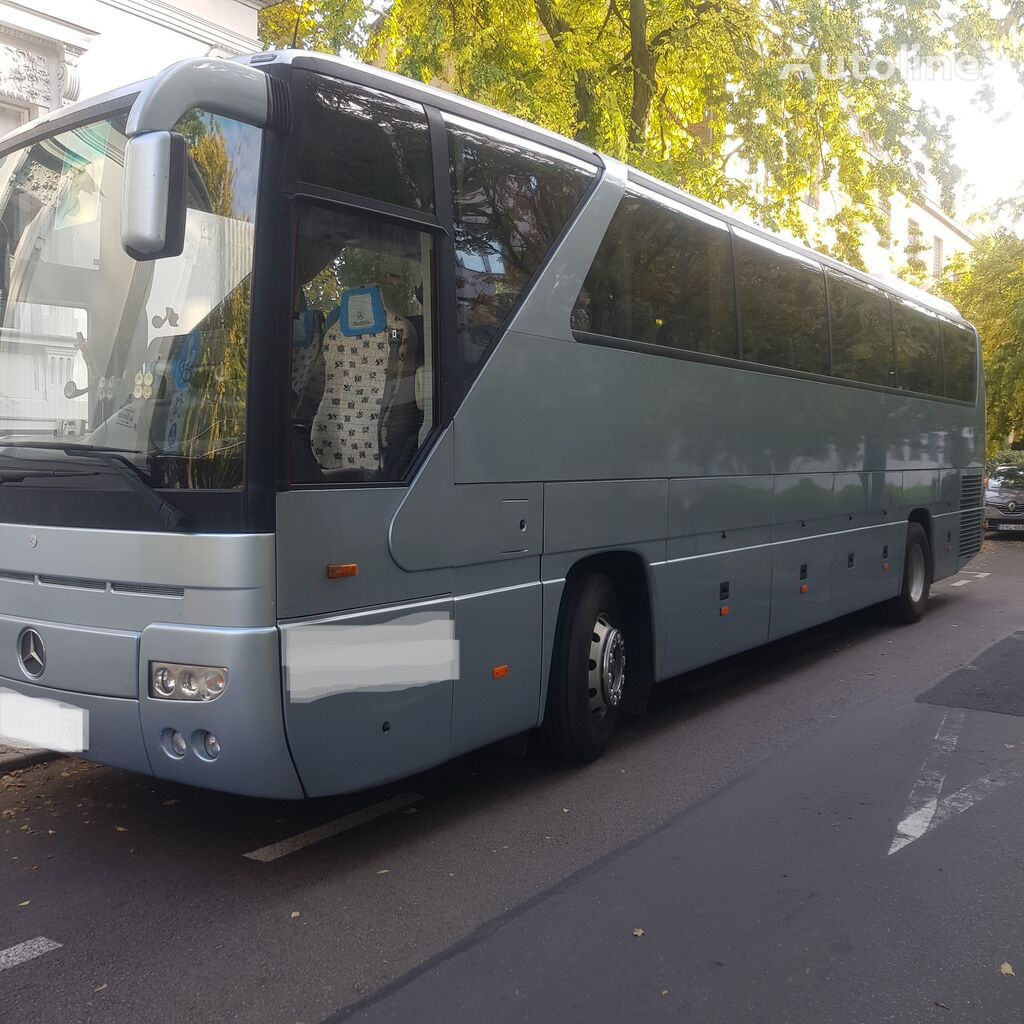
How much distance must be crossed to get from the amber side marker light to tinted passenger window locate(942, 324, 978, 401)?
9.64 meters

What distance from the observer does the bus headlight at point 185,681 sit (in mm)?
4148

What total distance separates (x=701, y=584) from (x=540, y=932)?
3541 millimetres

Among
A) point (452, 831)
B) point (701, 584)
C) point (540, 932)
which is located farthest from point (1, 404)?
point (701, 584)

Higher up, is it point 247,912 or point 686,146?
point 686,146

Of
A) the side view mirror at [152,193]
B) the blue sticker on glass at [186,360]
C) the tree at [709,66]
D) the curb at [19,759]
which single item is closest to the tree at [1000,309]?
the tree at [709,66]

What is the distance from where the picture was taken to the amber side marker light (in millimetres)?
4373

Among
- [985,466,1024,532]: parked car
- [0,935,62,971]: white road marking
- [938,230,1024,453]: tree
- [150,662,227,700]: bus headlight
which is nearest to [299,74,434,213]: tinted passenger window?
[150,662,227,700]: bus headlight

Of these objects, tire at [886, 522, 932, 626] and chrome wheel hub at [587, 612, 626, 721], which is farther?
tire at [886, 522, 932, 626]

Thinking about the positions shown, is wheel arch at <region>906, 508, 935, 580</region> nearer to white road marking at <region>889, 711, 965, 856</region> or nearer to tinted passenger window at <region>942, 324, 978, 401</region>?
tinted passenger window at <region>942, 324, 978, 401</region>

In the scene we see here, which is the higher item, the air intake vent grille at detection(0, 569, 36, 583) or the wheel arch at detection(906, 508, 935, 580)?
the air intake vent grille at detection(0, 569, 36, 583)

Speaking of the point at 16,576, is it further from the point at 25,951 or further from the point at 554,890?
the point at 554,890

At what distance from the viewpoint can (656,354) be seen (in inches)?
262

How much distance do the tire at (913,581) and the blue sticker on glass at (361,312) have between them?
8.11m

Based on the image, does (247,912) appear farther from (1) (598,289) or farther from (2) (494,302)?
(1) (598,289)
